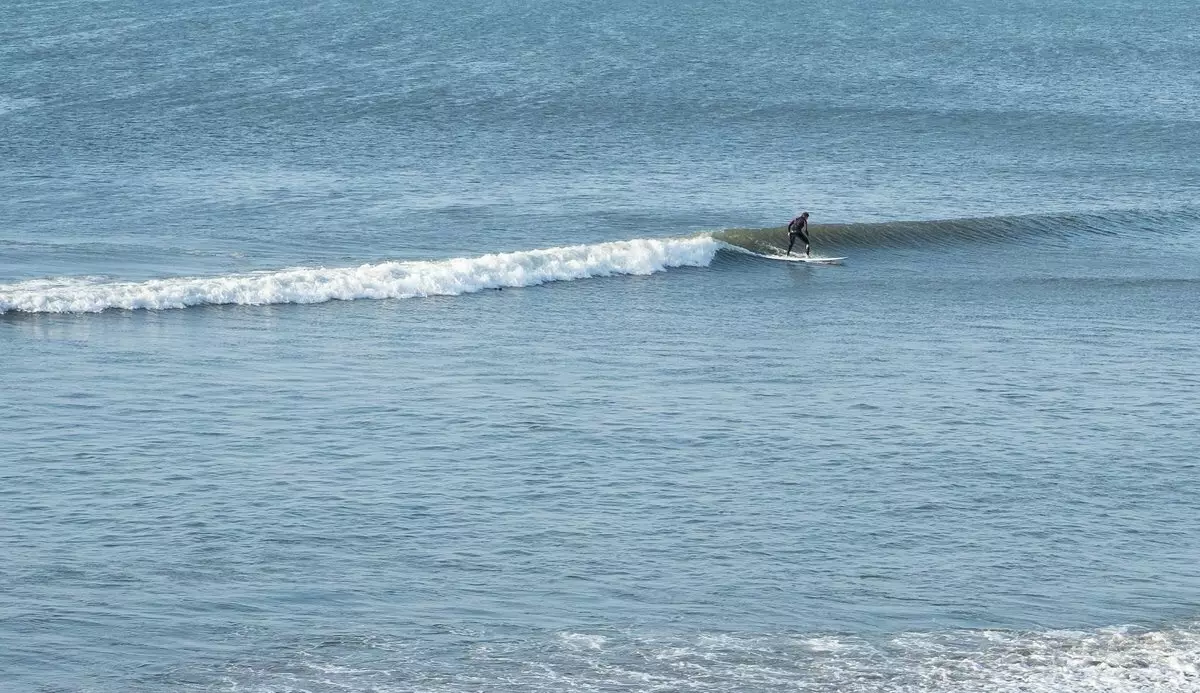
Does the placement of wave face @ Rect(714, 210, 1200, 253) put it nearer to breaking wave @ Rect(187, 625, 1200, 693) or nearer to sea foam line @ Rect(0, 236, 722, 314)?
sea foam line @ Rect(0, 236, 722, 314)

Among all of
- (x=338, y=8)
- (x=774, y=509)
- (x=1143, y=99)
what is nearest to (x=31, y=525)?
(x=774, y=509)

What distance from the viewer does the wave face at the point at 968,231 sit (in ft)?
143

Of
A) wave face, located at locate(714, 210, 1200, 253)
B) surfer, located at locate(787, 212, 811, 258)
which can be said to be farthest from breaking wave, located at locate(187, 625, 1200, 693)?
wave face, located at locate(714, 210, 1200, 253)

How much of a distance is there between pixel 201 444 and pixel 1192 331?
752 inches

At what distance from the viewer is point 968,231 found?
1783 inches

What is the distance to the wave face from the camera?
4372cm

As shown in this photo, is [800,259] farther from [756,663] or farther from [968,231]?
[756,663]

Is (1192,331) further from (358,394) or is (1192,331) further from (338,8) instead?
(338,8)

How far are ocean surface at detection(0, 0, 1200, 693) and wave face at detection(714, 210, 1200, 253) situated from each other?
0.20 metres

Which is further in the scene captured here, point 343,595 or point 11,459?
point 11,459

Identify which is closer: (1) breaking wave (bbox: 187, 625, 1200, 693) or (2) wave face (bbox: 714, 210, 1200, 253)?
(1) breaking wave (bbox: 187, 625, 1200, 693)

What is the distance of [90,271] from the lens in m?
36.6

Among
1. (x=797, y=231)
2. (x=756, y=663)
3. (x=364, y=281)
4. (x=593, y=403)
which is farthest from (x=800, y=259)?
(x=756, y=663)

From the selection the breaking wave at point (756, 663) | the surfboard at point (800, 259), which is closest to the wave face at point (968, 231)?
the surfboard at point (800, 259)
